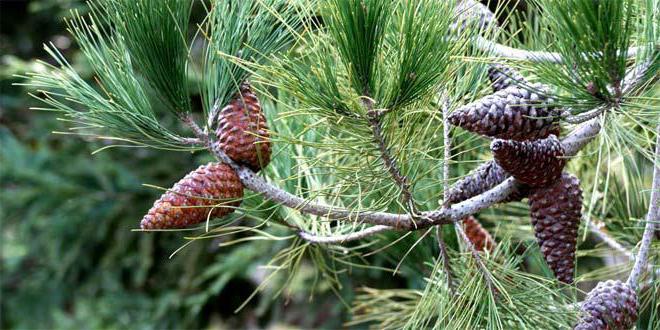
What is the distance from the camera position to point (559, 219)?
36.7 inches

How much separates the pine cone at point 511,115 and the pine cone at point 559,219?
0.38 ft

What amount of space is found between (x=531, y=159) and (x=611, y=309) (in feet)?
0.58

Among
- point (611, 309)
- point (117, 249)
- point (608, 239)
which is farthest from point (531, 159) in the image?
A: point (117, 249)

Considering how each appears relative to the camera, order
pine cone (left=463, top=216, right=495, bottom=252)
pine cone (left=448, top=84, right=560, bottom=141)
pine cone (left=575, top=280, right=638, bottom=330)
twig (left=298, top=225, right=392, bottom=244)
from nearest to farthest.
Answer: pine cone (left=448, top=84, right=560, bottom=141), pine cone (left=575, top=280, right=638, bottom=330), twig (left=298, top=225, right=392, bottom=244), pine cone (left=463, top=216, right=495, bottom=252)

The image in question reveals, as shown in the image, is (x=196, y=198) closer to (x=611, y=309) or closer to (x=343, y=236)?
(x=343, y=236)

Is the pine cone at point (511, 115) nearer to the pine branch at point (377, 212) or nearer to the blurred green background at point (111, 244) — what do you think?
the pine branch at point (377, 212)

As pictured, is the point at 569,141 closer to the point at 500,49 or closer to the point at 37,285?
the point at 500,49

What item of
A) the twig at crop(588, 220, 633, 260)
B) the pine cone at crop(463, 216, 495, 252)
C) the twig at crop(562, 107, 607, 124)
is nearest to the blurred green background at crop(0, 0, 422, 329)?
the twig at crop(588, 220, 633, 260)

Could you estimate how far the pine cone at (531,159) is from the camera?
84 centimetres

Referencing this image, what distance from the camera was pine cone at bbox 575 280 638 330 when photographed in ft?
2.90

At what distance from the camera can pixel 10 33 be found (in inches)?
150

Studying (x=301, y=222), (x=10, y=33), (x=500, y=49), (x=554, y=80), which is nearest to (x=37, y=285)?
(x=10, y=33)

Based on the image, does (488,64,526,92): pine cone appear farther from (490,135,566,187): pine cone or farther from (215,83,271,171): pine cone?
(215,83,271,171): pine cone

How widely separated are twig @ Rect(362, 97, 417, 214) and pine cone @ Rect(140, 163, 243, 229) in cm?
15
